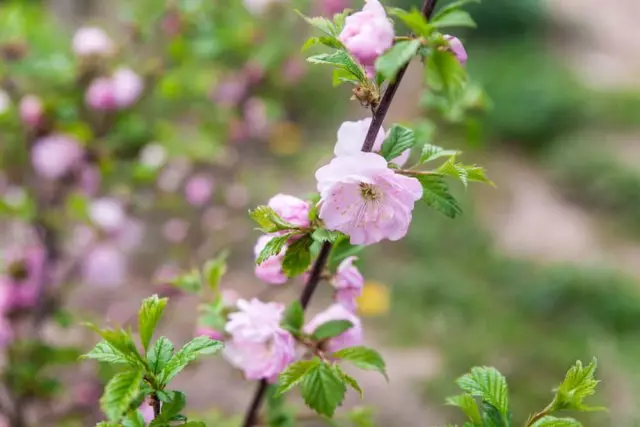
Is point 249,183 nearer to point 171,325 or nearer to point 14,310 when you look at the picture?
point 171,325

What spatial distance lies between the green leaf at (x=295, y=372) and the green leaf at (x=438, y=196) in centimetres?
17

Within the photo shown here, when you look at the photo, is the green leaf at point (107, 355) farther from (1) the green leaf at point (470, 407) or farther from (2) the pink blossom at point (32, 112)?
(2) the pink blossom at point (32, 112)

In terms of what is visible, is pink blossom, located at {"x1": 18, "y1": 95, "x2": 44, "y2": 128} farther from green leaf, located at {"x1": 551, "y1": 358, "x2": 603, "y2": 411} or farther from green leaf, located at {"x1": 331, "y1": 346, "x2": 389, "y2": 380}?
green leaf, located at {"x1": 551, "y1": 358, "x2": 603, "y2": 411}

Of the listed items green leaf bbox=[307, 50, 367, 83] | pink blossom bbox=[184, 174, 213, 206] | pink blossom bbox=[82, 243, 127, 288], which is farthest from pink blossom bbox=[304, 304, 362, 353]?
pink blossom bbox=[184, 174, 213, 206]

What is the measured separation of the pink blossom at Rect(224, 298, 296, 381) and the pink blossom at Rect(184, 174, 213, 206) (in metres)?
1.00

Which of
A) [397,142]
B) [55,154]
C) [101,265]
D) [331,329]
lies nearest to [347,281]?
[331,329]

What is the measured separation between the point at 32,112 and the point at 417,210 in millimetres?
1698

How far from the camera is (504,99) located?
3.63 m

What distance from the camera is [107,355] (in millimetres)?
531

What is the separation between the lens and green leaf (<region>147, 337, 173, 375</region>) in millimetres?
538

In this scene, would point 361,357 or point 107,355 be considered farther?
point 361,357

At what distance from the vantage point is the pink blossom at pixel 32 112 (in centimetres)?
118

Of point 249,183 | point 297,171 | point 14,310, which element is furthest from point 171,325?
point 297,171

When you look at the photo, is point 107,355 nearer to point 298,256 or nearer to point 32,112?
point 298,256
